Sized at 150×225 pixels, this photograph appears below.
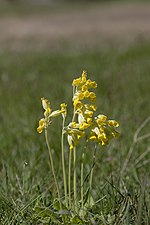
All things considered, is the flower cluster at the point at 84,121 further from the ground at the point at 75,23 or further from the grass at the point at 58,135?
the ground at the point at 75,23

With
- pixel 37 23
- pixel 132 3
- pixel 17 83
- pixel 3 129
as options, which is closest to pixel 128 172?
pixel 3 129

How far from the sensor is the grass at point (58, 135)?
149cm

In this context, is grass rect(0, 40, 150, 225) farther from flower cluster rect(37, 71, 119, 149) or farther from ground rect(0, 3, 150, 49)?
ground rect(0, 3, 150, 49)

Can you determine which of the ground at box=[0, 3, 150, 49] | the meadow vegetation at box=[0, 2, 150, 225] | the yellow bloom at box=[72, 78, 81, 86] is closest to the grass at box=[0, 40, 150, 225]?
the meadow vegetation at box=[0, 2, 150, 225]

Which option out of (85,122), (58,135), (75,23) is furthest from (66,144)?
(75,23)

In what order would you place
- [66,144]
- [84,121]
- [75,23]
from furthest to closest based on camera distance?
[75,23]
[66,144]
[84,121]

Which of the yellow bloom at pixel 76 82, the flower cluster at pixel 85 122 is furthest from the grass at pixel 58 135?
the yellow bloom at pixel 76 82

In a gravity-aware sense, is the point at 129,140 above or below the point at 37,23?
below

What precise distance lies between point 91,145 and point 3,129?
0.58 m

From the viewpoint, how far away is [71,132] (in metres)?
1.38

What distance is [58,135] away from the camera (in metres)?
2.68

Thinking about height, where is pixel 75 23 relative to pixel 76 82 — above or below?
above

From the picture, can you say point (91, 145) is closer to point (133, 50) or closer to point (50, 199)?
point (50, 199)

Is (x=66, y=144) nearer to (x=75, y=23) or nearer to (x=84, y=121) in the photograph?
(x=84, y=121)
